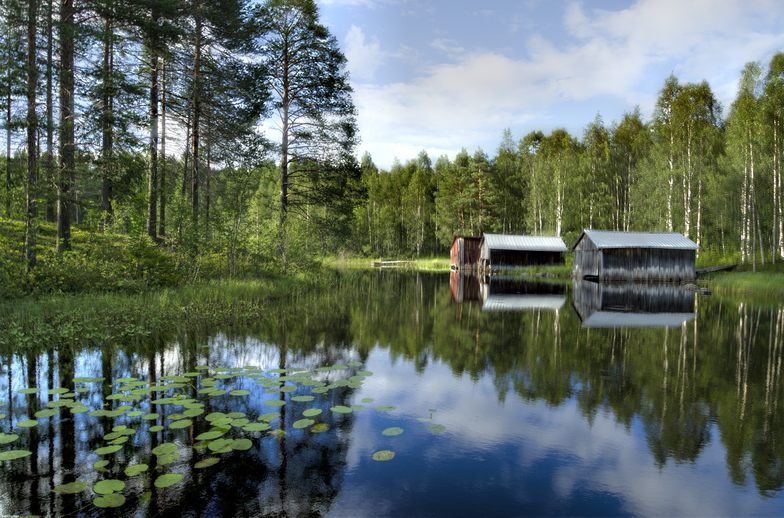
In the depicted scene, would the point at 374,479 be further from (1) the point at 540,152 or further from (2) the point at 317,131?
(1) the point at 540,152

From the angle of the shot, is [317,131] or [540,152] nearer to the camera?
[317,131]

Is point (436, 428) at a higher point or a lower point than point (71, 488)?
lower

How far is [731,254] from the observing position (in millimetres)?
34375

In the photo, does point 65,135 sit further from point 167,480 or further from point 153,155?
point 167,480

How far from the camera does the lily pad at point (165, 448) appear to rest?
4.44 meters

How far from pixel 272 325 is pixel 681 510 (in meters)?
9.82

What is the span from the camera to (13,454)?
4262mm

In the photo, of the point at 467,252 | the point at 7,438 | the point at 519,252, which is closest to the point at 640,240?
the point at 519,252

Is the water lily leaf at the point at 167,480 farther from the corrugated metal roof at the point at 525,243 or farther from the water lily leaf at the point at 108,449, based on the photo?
the corrugated metal roof at the point at 525,243

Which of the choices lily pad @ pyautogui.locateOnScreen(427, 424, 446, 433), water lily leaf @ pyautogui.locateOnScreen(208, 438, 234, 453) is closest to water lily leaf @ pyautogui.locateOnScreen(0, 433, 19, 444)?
water lily leaf @ pyautogui.locateOnScreen(208, 438, 234, 453)

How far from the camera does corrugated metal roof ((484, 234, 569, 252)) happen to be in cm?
3941

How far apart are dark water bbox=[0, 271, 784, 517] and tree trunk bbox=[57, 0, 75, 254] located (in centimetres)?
729

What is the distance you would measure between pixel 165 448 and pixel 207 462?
0.58m

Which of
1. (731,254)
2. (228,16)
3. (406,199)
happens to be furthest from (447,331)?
(406,199)
